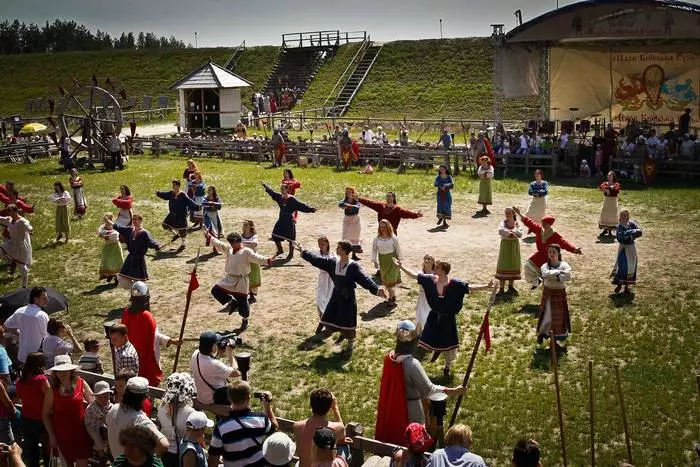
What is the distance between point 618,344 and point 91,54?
208 feet

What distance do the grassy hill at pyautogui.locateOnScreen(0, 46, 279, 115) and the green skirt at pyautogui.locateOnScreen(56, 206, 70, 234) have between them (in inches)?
1448

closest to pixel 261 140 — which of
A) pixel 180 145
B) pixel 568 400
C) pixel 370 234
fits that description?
pixel 180 145

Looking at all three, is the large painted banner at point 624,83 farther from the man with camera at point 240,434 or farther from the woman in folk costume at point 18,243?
the man with camera at point 240,434

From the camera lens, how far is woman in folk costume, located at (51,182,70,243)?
19.9 metres

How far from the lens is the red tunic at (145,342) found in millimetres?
10297

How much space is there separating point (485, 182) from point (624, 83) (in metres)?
14.4

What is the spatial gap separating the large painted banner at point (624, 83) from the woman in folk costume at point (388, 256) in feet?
69.2

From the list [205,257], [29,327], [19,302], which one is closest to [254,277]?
[205,257]

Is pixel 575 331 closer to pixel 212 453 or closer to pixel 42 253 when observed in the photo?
pixel 212 453

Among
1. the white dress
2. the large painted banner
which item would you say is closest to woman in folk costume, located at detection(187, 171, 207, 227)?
the white dress

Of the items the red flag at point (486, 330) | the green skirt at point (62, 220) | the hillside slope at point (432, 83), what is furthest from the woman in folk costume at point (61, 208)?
the hillside slope at point (432, 83)

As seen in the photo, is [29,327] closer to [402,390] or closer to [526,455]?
[402,390]

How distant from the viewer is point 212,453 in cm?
701

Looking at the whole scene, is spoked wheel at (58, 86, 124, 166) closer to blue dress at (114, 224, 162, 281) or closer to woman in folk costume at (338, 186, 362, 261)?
woman in folk costume at (338, 186, 362, 261)
